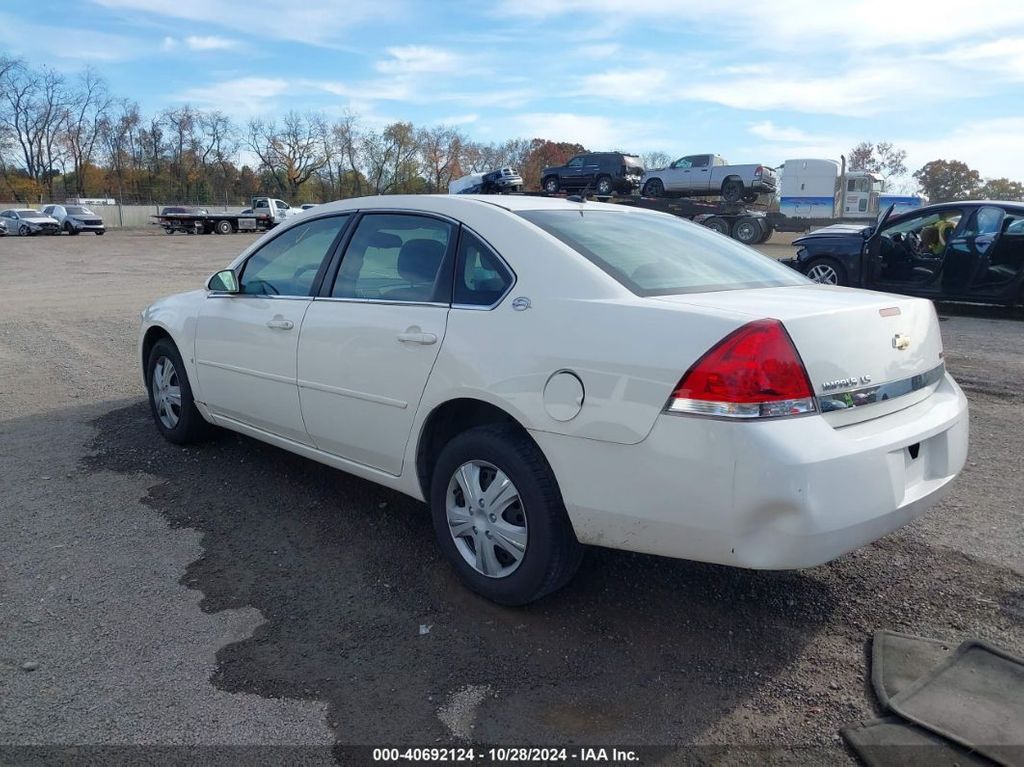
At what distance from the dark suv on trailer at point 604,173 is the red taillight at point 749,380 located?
29.6 m

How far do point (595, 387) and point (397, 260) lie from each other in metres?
1.47

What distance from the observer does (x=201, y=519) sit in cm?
423

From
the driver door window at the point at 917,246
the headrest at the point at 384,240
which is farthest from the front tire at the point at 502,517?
the driver door window at the point at 917,246

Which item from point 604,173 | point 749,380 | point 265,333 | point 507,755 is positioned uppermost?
point 604,173

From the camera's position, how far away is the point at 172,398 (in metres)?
5.32

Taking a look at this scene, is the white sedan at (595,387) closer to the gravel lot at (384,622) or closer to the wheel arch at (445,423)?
the wheel arch at (445,423)

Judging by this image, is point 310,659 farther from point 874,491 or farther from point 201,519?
point 874,491

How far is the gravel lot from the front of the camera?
8.49 ft

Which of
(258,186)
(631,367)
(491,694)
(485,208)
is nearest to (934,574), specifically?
(631,367)

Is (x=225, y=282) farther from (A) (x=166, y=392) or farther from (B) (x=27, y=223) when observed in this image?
(B) (x=27, y=223)

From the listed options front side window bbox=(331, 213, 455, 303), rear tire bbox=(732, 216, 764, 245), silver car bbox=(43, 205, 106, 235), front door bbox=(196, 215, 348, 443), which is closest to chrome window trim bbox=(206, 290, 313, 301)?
front door bbox=(196, 215, 348, 443)

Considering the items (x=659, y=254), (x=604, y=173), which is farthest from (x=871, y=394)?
(x=604, y=173)

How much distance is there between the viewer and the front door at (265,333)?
4215 mm

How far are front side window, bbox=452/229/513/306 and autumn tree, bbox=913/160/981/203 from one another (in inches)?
2803
